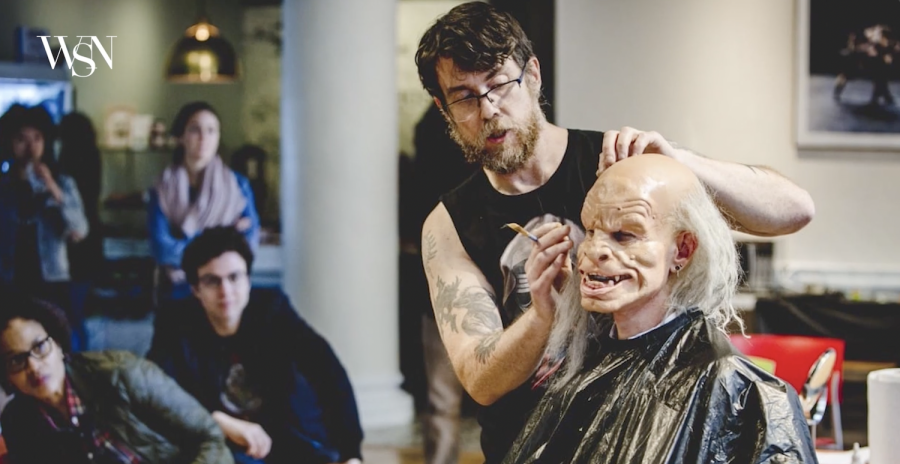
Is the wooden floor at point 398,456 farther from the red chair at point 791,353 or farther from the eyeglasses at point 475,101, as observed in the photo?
the eyeglasses at point 475,101

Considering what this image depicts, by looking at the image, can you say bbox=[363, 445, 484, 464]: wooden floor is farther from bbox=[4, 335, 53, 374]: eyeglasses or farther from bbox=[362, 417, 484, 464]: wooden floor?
bbox=[4, 335, 53, 374]: eyeglasses

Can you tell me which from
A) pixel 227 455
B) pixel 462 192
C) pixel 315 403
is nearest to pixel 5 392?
pixel 227 455

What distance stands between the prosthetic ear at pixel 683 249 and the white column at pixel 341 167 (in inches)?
120

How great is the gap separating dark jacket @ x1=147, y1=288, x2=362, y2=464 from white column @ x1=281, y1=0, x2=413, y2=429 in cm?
28

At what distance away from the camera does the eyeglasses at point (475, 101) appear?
184 cm

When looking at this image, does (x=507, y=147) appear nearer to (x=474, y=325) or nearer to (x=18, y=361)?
(x=474, y=325)

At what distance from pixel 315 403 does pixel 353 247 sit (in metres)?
0.74

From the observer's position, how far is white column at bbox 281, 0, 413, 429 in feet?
14.5

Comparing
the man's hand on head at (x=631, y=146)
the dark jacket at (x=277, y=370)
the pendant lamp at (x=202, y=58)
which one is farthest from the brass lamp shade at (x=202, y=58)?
the man's hand on head at (x=631, y=146)

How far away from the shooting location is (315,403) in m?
4.26

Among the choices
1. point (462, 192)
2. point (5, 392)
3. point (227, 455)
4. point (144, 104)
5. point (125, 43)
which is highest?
point (125, 43)

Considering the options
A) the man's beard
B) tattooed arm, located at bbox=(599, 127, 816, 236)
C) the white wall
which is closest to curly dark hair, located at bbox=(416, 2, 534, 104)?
the man's beard

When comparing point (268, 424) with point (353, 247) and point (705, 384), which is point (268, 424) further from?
point (705, 384)

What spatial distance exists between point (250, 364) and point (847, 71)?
3.43 m
